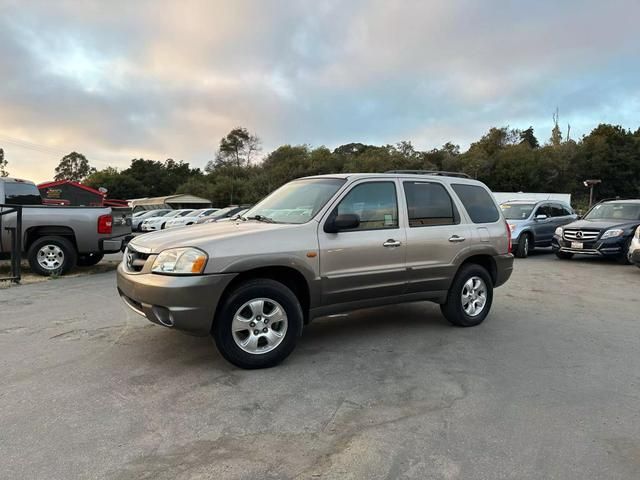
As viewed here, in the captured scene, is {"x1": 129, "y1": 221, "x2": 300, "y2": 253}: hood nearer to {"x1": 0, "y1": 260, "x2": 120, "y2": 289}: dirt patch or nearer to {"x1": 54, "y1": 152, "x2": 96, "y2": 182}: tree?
{"x1": 0, "y1": 260, "x2": 120, "y2": 289}: dirt patch

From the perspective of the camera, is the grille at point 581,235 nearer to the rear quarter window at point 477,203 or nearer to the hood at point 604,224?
the hood at point 604,224

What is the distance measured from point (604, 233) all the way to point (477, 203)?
754 centimetres

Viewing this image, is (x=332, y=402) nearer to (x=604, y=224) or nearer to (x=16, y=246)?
(x=16, y=246)

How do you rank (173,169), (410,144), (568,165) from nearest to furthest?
(568,165)
(410,144)
(173,169)

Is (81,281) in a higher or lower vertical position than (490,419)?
higher

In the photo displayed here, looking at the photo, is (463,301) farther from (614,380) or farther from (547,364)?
(614,380)

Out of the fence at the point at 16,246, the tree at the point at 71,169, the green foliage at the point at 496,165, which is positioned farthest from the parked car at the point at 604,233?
the tree at the point at 71,169

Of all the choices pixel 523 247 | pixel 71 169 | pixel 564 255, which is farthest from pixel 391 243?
pixel 71 169

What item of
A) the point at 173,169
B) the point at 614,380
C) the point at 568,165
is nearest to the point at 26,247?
the point at 614,380

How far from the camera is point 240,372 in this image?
4117 millimetres

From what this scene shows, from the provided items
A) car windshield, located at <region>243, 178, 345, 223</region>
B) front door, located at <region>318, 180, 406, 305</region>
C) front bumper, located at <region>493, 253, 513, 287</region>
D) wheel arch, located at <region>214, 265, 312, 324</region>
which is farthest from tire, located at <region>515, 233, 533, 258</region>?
wheel arch, located at <region>214, 265, 312, 324</region>

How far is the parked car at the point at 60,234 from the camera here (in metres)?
8.77

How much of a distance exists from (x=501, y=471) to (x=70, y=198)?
22742mm

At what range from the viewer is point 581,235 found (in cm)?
1195
